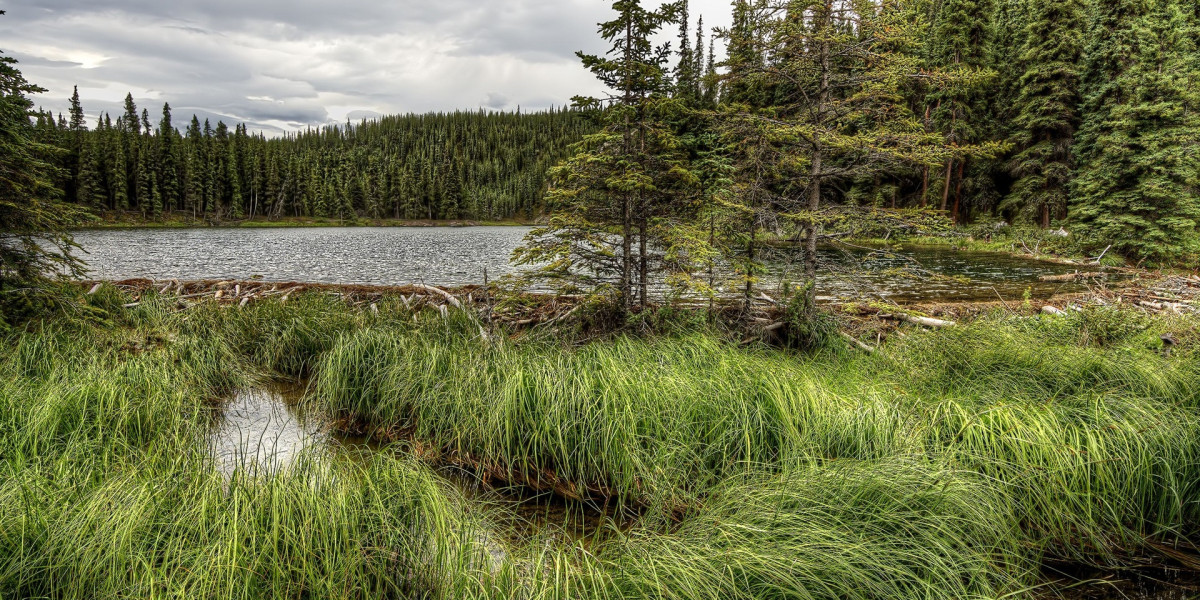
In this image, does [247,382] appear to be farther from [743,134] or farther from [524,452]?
[743,134]

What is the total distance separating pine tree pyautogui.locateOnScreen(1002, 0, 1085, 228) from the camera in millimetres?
26906

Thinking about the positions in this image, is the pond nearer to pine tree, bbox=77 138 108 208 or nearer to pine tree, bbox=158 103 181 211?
pine tree, bbox=77 138 108 208

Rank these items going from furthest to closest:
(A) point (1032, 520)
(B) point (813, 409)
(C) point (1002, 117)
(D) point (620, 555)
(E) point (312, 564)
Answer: (C) point (1002, 117), (B) point (813, 409), (A) point (1032, 520), (D) point (620, 555), (E) point (312, 564)

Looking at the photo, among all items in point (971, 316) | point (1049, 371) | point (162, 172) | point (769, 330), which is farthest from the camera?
A: point (162, 172)

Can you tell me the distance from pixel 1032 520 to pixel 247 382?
892cm

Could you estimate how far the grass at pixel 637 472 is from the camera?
249 centimetres

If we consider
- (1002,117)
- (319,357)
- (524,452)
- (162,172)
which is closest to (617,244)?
(524,452)

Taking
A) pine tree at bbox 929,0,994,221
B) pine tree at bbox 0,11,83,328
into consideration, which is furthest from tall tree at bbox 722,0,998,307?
pine tree at bbox 929,0,994,221

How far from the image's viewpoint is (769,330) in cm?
839

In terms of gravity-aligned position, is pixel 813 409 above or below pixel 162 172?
below

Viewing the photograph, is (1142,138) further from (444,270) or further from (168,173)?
(168,173)

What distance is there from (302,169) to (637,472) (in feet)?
359

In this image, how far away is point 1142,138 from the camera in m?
20.7

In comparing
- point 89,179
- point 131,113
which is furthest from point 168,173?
point 131,113
